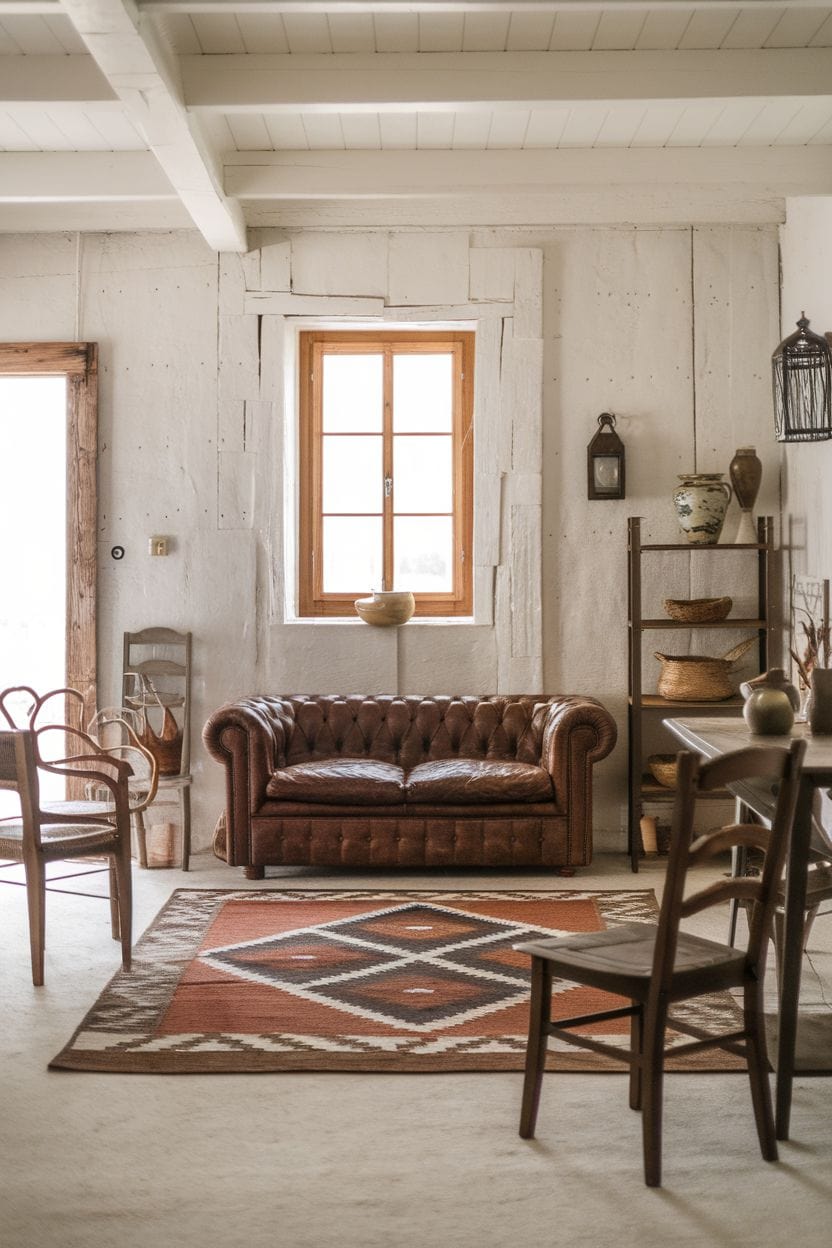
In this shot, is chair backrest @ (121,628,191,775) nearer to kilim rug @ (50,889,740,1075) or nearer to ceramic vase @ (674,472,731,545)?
kilim rug @ (50,889,740,1075)

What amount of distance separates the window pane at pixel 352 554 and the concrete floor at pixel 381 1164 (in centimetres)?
358

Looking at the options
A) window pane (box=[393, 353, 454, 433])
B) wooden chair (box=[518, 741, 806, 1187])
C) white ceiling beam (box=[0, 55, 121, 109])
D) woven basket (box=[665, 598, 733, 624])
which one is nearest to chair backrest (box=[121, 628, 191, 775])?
window pane (box=[393, 353, 454, 433])

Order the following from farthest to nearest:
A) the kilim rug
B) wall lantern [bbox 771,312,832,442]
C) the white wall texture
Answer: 1. the white wall texture
2. wall lantern [bbox 771,312,832,442]
3. the kilim rug

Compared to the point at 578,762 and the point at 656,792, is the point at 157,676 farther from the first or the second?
the point at 656,792

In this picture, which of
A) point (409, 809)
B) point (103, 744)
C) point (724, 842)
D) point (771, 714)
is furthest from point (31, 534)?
point (724, 842)

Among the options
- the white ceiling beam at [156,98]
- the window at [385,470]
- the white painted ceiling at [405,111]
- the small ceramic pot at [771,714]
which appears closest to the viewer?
the small ceramic pot at [771,714]

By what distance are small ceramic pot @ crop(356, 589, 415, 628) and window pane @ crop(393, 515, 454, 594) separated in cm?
37

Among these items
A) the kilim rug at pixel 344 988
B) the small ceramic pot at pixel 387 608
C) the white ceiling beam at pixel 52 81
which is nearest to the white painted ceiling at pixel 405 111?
the white ceiling beam at pixel 52 81

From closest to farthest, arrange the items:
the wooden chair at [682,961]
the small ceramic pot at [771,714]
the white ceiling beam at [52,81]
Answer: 1. the wooden chair at [682,961]
2. the small ceramic pot at [771,714]
3. the white ceiling beam at [52,81]

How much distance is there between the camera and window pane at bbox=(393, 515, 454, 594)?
6.92 meters

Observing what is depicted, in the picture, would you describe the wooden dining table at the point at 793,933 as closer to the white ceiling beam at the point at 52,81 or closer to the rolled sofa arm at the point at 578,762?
the rolled sofa arm at the point at 578,762

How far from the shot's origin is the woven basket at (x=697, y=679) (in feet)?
20.2

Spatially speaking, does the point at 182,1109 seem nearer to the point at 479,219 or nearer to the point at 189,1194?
the point at 189,1194

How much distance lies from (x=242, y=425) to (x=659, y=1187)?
4797 millimetres
